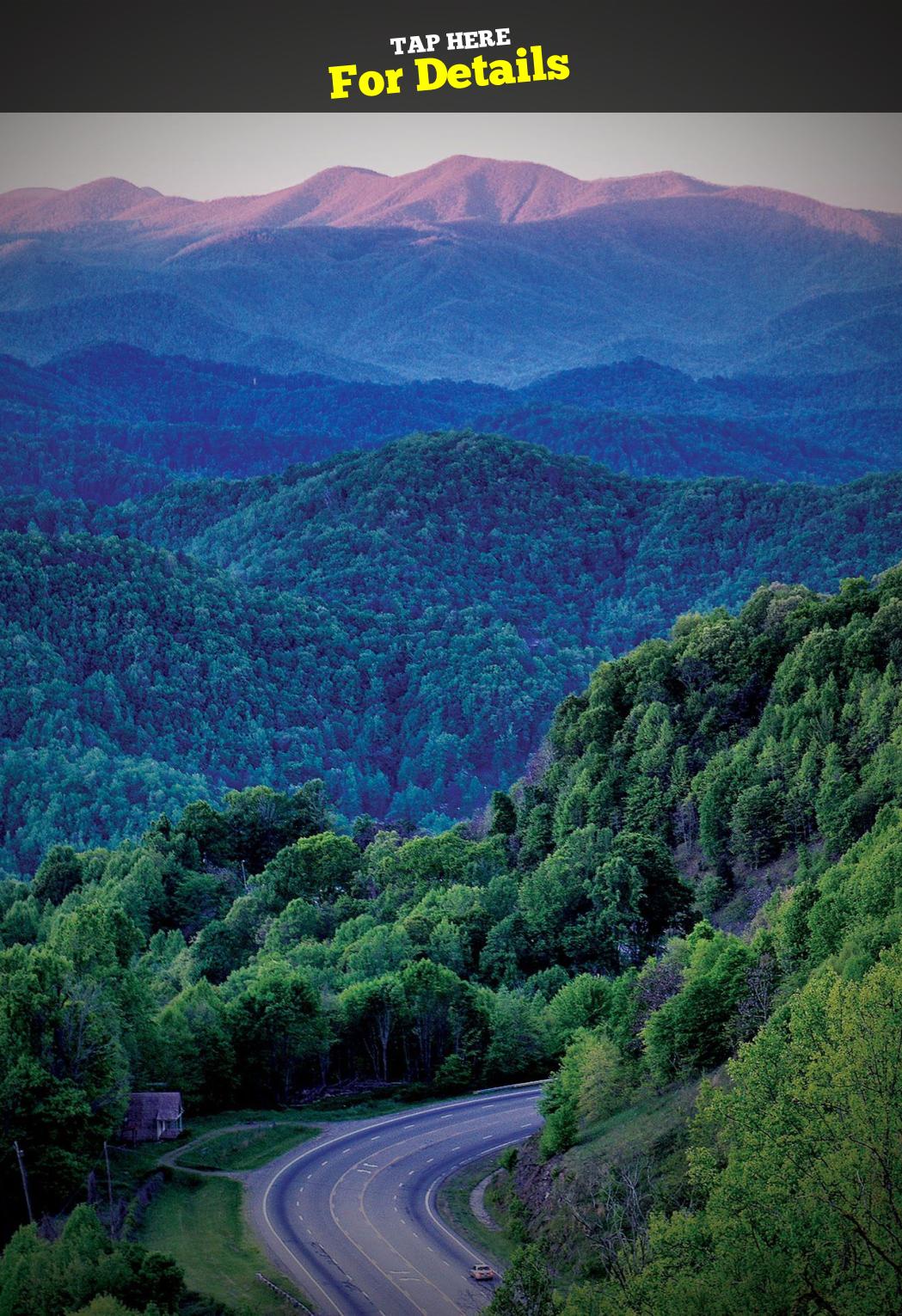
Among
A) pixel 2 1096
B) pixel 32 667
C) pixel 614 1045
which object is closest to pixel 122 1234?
pixel 2 1096

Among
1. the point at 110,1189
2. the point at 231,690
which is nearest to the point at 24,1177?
the point at 110,1189

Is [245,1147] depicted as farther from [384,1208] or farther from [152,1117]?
[384,1208]

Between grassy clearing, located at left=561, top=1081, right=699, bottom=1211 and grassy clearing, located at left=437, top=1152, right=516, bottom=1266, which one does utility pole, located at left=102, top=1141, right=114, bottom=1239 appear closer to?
grassy clearing, located at left=437, top=1152, right=516, bottom=1266

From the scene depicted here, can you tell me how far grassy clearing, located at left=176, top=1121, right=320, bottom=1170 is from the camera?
122ft

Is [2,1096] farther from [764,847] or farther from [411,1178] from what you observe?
[764,847]

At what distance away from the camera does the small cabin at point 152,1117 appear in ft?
127

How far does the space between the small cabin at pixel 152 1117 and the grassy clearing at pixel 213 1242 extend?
300cm

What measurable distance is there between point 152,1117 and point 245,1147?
2.31 m

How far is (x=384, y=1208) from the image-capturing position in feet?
109

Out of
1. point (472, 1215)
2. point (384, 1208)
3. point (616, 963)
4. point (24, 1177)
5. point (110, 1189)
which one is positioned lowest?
point (472, 1215)

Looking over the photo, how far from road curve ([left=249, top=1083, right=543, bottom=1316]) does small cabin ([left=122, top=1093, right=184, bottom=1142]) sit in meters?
3.29

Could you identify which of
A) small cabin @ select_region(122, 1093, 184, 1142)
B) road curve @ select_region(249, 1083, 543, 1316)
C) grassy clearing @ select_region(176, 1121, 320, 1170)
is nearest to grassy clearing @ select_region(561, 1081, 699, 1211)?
road curve @ select_region(249, 1083, 543, 1316)

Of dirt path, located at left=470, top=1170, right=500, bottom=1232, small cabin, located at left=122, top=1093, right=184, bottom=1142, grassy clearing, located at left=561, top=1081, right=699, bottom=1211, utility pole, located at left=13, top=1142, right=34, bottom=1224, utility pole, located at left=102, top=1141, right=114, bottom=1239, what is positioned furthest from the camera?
small cabin, located at left=122, top=1093, right=184, bottom=1142

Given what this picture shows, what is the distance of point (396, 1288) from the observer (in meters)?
29.0
